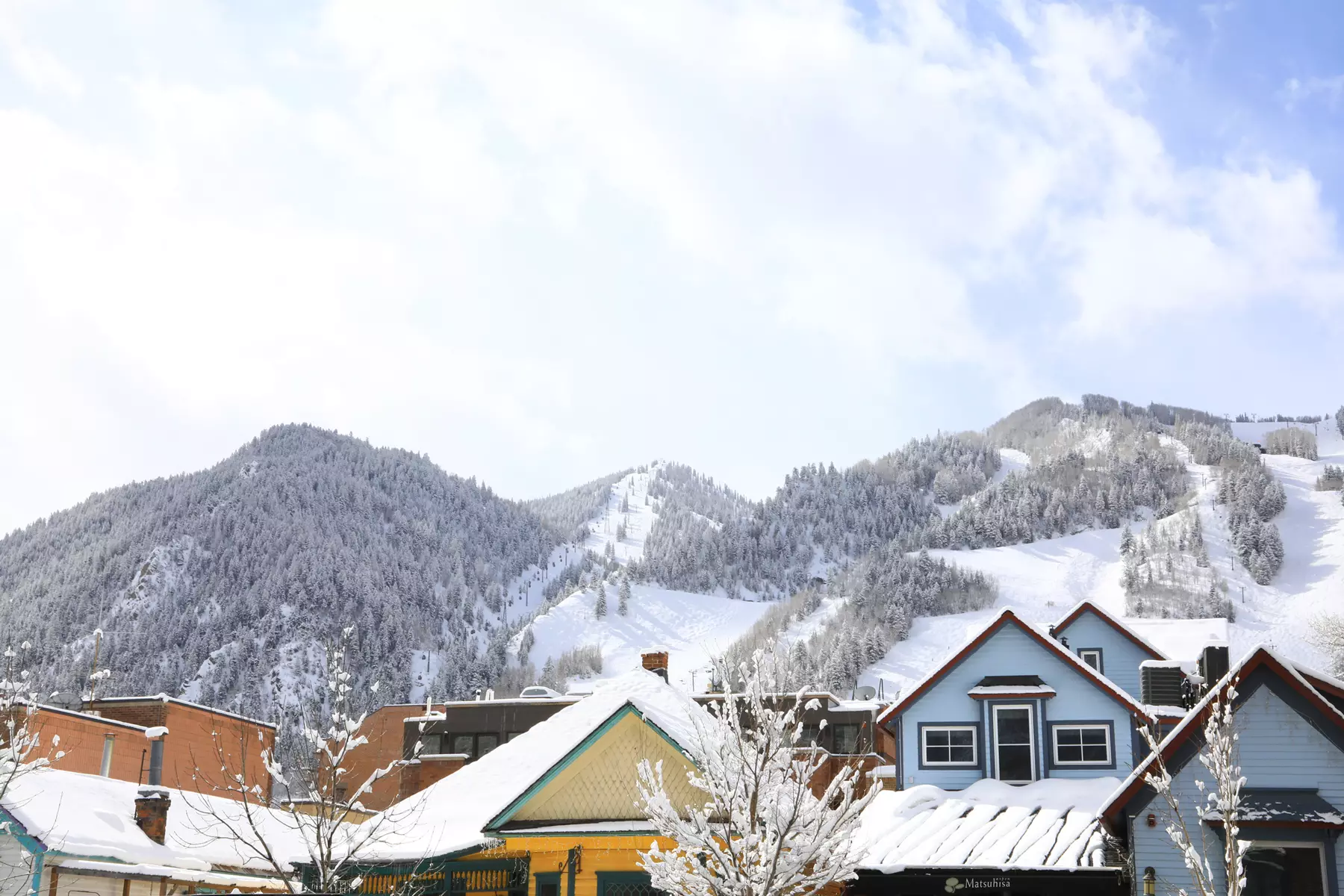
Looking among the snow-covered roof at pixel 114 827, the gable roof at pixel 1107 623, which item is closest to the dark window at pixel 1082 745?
the gable roof at pixel 1107 623

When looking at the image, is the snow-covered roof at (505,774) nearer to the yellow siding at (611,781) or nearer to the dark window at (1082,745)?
the yellow siding at (611,781)

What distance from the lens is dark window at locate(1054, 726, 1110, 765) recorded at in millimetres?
28547

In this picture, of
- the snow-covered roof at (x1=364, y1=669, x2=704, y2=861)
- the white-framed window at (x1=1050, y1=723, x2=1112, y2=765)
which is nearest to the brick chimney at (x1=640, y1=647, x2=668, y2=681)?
the snow-covered roof at (x1=364, y1=669, x2=704, y2=861)

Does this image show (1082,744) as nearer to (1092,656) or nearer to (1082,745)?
(1082,745)

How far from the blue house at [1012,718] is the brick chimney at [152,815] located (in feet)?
51.2

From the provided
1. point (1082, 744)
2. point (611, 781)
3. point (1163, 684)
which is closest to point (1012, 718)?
point (1082, 744)

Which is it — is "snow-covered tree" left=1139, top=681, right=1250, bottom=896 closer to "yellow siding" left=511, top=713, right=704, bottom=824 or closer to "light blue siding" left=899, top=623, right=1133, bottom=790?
"light blue siding" left=899, top=623, right=1133, bottom=790

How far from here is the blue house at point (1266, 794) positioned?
2077 cm

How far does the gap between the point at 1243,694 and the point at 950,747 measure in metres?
8.84

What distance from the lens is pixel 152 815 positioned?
1067 inches

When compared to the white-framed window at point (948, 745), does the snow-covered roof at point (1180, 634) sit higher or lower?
higher

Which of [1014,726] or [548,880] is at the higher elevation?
[1014,726]

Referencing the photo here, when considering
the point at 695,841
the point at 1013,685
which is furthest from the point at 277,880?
the point at 1013,685

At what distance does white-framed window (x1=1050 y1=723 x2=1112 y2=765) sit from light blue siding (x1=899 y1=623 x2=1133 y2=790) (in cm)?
15
